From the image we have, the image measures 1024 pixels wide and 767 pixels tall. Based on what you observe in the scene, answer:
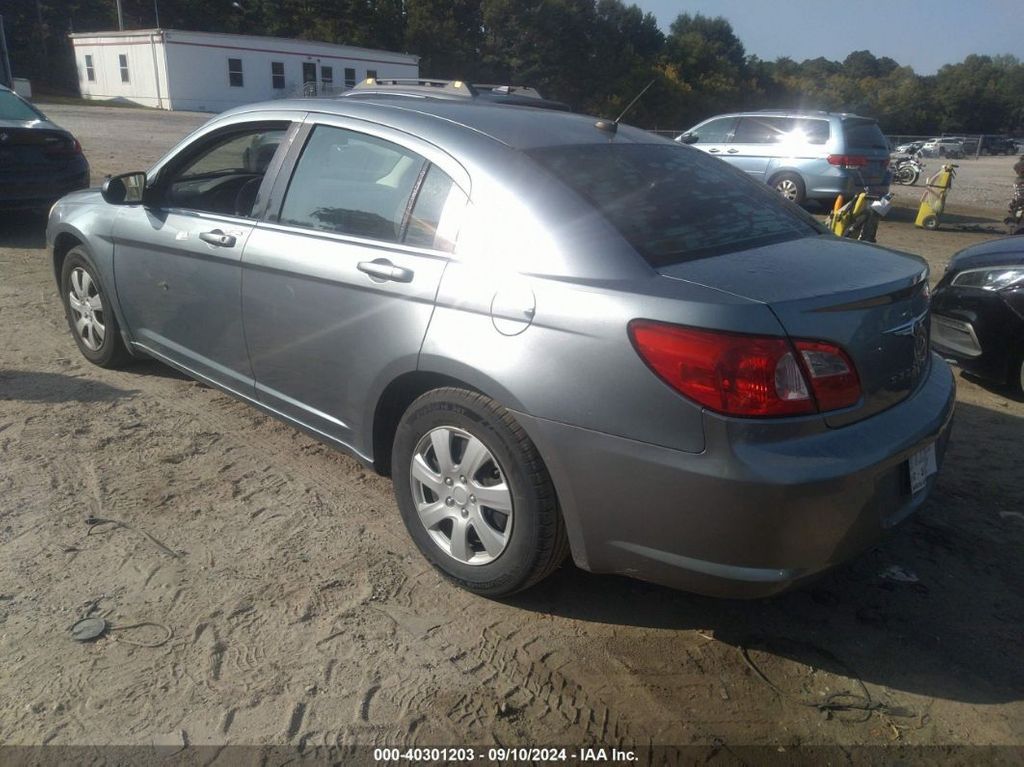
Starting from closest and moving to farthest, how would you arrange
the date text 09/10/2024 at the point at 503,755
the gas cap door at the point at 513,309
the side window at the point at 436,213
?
the date text 09/10/2024 at the point at 503,755 < the gas cap door at the point at 513,309 < the side window at the point at 436,213

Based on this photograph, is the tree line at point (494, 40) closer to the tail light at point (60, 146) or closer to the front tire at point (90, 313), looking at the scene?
the tail light at point (60, 146)

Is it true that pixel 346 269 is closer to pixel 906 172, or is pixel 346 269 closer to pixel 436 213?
pixel 436 213

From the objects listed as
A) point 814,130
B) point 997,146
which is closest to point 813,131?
point 814,130

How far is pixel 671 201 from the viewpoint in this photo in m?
2.99

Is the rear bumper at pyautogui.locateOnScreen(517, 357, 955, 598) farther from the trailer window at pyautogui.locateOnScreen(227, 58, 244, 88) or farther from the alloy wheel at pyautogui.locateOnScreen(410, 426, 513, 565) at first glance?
the trailer window at pyautogui.locateOnScreen(227, 58, 244, 88)

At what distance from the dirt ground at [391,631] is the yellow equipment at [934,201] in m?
10.8

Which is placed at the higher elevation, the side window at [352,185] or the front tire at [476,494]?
the side window at [352,185]

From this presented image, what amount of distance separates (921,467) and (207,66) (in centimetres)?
4417

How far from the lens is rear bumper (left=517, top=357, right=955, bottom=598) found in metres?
2.29

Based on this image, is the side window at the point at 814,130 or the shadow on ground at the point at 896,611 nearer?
the shadow on ground at the point at 896,611

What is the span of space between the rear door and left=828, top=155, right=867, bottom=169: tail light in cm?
1177

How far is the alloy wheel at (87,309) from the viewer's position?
4832 millimetres

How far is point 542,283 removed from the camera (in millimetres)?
2574

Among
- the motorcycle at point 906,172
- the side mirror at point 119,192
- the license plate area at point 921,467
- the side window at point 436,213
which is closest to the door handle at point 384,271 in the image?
the side window at point 436,213
